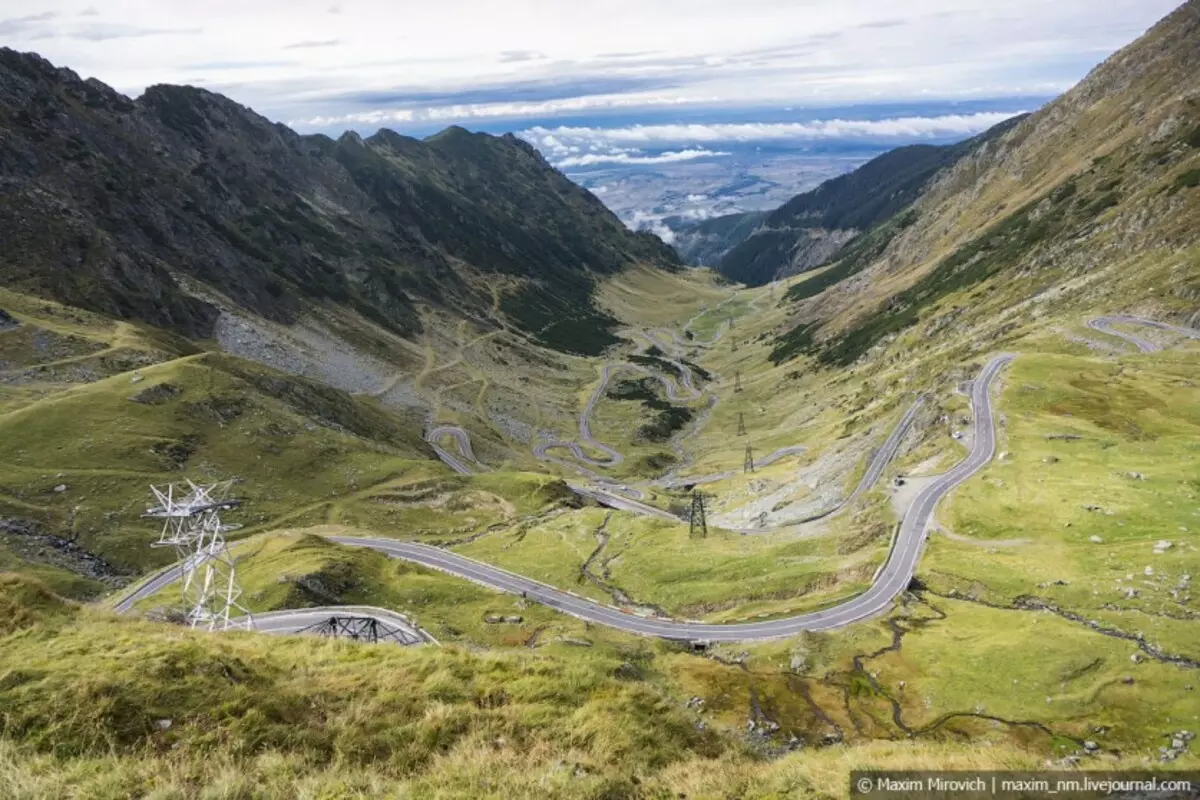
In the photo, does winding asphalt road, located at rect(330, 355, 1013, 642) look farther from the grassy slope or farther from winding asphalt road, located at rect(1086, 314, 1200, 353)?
the grassy slope

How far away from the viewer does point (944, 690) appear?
5131 centimetres

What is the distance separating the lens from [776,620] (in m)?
67.9

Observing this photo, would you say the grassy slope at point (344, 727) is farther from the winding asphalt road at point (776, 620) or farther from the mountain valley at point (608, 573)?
the winding asphalt road at point (776, 620)

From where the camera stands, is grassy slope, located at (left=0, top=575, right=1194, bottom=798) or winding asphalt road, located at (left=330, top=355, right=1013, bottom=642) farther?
winding asphalt road, located at (left=330, top=355, right=1013, bottom=642)

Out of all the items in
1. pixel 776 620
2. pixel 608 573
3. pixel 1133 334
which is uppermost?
pixel 1133 334

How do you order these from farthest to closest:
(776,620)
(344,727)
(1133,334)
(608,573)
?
(1133,334) < (608,573) < (776,620) < (344,727)

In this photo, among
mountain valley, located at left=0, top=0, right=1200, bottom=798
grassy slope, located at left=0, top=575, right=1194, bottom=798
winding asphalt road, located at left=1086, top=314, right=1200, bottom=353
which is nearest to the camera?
grassy slope, located at left=0, top=575, right=1194, bottom=798

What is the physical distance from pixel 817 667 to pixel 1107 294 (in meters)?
142

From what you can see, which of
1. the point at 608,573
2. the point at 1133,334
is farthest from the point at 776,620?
the point at 1133,334

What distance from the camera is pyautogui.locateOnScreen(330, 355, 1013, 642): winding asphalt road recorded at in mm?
66438

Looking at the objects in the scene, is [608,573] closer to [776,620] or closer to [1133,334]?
[776,620]

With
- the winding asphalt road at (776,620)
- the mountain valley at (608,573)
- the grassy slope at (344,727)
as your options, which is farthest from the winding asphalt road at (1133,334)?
the grassy slope at (344,727)

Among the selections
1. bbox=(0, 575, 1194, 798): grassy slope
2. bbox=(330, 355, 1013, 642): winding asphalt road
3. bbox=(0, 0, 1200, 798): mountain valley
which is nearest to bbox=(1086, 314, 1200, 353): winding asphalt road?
bbox=(0, 0, 1200, 798): mountain valley

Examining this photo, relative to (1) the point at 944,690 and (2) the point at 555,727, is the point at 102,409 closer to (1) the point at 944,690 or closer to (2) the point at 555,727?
(2) the point at 555,727
